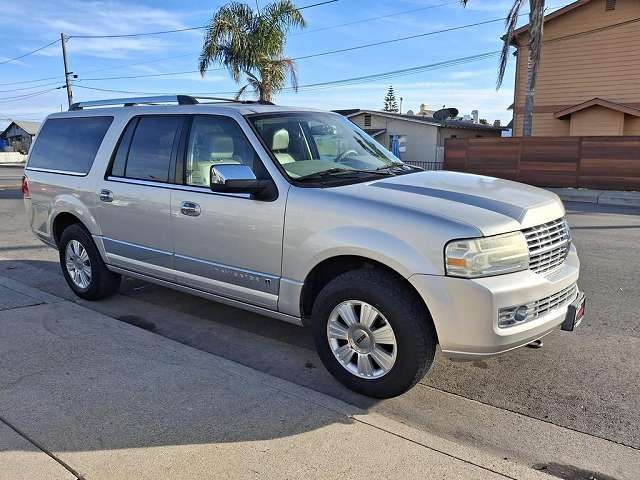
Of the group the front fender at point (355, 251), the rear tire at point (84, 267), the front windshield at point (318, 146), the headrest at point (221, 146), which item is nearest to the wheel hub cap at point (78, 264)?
the rear tire at point (84, 267)

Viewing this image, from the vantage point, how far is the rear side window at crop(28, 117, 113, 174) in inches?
211

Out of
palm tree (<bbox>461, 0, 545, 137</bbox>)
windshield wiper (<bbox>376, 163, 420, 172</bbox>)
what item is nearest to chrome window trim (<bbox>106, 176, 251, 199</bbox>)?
windshield wiper (<bbox>376, 163, 420, 172</bbox>)

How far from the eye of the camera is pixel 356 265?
11.9ft

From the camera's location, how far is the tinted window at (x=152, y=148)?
4629mm

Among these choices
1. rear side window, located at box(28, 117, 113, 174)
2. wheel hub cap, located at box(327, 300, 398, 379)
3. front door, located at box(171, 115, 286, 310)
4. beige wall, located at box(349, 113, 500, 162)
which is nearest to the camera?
wheel hub cap, located at box(327, 300, 398, 379)

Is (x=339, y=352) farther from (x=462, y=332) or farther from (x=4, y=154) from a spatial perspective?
(x=4, y=154)

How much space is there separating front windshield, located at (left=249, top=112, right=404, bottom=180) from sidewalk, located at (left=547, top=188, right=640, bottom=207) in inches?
506

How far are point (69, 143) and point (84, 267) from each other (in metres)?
1.27

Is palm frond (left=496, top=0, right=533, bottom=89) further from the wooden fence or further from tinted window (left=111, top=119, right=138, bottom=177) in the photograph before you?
tinted window (left=111, top=119, right=138, bottom=177)

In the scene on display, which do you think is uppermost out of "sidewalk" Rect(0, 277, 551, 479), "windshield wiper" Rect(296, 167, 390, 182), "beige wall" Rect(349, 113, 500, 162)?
"beige wall" Rect(349, 113, 500, 162)

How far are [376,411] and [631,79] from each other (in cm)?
2265

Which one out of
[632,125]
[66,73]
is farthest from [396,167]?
[66,73]

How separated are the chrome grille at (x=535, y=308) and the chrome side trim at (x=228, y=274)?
1539mm

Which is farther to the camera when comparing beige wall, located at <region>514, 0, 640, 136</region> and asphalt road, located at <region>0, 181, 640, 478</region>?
beige wall, located at <region>514, 0, 640, 136</region>
